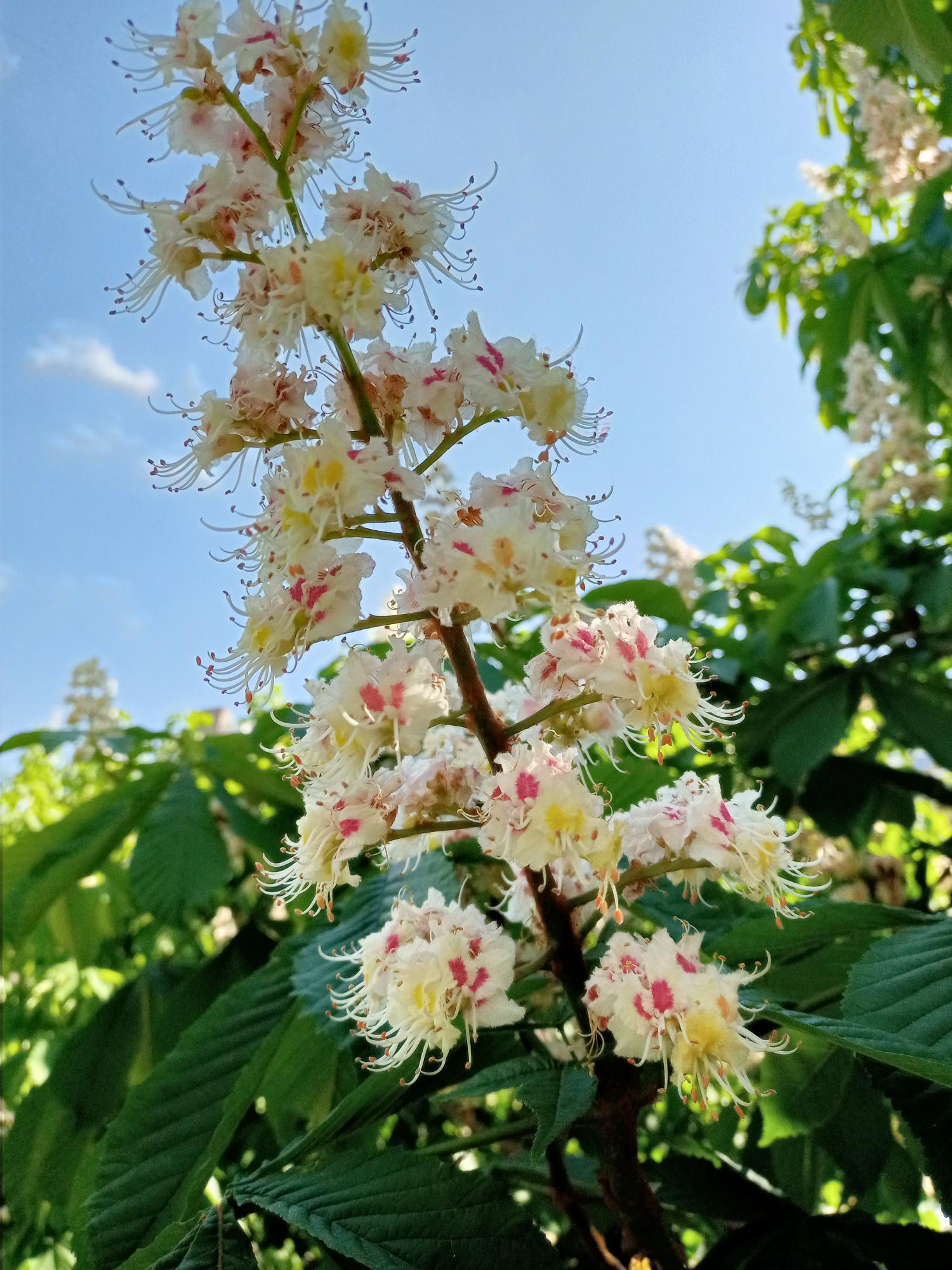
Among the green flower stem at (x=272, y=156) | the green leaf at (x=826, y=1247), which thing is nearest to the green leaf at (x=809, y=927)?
the green leaf at (x=826, y=1247)

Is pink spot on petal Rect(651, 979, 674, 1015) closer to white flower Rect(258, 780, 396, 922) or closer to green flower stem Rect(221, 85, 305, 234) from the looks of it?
white flower Rect(258, 780, 396, 922)

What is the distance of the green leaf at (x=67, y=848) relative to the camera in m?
1.35

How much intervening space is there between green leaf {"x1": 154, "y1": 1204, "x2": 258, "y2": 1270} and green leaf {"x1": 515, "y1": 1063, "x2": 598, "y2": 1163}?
217mm

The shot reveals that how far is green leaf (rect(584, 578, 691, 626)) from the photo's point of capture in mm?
1390

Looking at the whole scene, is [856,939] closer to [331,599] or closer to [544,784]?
[544,784]

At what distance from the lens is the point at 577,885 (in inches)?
29.7

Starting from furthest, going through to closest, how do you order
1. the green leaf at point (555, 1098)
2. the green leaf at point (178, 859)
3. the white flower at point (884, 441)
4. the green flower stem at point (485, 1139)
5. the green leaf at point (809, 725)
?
the white flower at point (884, 441)
the green leaf at point (809, 725)
the green leaf at point (178, 859)
the green flower stem at point (485, 1139)
the green leaf at point (555, 1098)

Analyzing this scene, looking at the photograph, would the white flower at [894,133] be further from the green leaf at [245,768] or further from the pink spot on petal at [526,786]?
the pink spot on petal at [526,786]

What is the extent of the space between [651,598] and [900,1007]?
2.57 ft

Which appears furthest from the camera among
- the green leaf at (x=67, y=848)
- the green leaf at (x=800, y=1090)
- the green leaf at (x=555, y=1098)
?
the green leaf at (x=67, y=848)

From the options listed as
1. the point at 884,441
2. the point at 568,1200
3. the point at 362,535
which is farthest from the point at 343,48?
the point at 884,441

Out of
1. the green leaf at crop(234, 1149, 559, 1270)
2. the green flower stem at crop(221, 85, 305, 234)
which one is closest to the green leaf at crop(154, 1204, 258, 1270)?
the green leaf at crop(234, 1149, 559, 1270)

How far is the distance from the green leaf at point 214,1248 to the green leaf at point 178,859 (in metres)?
0.58

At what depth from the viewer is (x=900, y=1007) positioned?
691 mm
